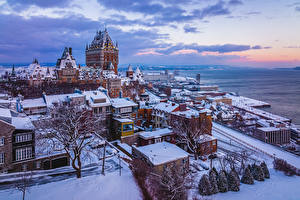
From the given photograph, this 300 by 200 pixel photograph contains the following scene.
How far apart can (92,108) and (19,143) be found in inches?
534

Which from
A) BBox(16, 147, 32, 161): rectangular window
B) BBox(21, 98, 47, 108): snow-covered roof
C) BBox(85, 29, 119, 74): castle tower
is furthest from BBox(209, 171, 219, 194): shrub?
BBox(85, 29, 119, 74): castle tower

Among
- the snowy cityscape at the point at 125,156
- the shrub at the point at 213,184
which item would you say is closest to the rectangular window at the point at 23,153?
the snowy cityscape at the point at 125,156

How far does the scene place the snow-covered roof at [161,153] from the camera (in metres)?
21.8

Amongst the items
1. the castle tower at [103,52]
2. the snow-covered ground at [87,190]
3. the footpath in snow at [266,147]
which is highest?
the castle tower at [103,52]

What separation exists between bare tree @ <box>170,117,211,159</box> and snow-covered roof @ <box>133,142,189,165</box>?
431 cm

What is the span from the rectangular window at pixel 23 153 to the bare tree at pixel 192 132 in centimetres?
1772

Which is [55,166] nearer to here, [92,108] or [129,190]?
[129,190]

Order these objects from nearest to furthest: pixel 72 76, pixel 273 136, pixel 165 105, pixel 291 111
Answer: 1. pixel 165 105
2. pixel 273 136
3. pixel 72 76
4. pixel 291 111

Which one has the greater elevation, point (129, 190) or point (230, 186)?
point (129, 190)

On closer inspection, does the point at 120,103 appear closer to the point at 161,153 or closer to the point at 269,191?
the point at 161,153

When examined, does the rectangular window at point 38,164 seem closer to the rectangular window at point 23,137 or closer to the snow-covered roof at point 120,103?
the rectangular window at point 23,137

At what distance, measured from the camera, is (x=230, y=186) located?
19.4 m

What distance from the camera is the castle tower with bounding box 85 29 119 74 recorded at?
330 feet

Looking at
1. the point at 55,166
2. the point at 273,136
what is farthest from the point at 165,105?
the point at 273,136
